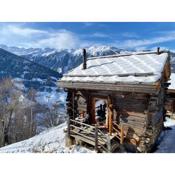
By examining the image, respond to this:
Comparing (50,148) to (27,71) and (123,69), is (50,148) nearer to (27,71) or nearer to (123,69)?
(123,69)

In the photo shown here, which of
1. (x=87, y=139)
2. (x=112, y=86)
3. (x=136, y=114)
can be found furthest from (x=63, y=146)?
(x=112, y=86)

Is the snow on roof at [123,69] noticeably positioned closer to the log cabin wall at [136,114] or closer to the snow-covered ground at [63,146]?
the log cabin wall at [136,114]

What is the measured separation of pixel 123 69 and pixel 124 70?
157 mm

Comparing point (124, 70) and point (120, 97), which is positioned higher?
point (124, 70)

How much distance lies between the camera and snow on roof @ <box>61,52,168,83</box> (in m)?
9.17


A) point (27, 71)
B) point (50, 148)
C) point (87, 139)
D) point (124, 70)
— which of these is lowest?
point (27, 71)

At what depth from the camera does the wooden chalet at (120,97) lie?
927 centimetres

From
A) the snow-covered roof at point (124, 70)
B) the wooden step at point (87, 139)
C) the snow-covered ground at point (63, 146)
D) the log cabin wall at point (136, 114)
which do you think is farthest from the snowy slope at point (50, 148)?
the snow-covered roof at point (124, 70)

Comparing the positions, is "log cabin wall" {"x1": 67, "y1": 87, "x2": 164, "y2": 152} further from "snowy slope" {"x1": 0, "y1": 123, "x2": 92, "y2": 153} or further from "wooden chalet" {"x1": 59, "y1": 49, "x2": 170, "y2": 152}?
"snowy slope" {"x1": 0, "y1": 123, "x2": 92, "y2": 153}

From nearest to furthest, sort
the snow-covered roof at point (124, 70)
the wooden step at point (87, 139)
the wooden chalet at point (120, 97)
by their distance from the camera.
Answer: the snow-covered roof at point (124, 70) → the wooden chalet at point (120, 97) → the wooden step at point (87, 139)

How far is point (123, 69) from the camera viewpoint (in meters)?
10.3
